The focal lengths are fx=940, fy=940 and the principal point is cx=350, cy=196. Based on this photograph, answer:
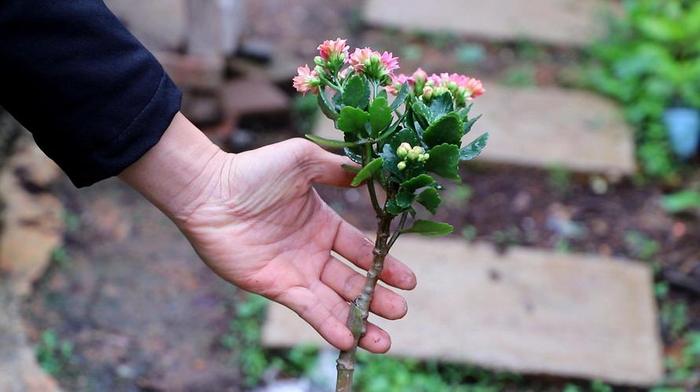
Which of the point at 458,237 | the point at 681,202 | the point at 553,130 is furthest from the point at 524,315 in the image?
the point at 553,130

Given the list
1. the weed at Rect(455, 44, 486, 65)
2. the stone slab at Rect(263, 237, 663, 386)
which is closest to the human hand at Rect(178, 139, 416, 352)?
the stone slab at Rect(263, 237, 663, 386)

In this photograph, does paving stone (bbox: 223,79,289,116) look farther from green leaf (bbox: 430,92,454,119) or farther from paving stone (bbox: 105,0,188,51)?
green leaf (bbox: 430,92,454,119)

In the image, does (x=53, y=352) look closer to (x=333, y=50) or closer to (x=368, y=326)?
(x=368, y=326)

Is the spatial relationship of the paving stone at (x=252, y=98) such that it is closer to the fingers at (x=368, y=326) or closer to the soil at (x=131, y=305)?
the soil at (x=131, y=305)

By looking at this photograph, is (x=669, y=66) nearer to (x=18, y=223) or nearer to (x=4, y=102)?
(x=18, y=223)

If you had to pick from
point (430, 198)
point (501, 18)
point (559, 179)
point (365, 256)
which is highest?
point (501, 18)

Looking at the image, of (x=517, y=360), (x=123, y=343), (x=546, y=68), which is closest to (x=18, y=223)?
(x=123, y=343)
